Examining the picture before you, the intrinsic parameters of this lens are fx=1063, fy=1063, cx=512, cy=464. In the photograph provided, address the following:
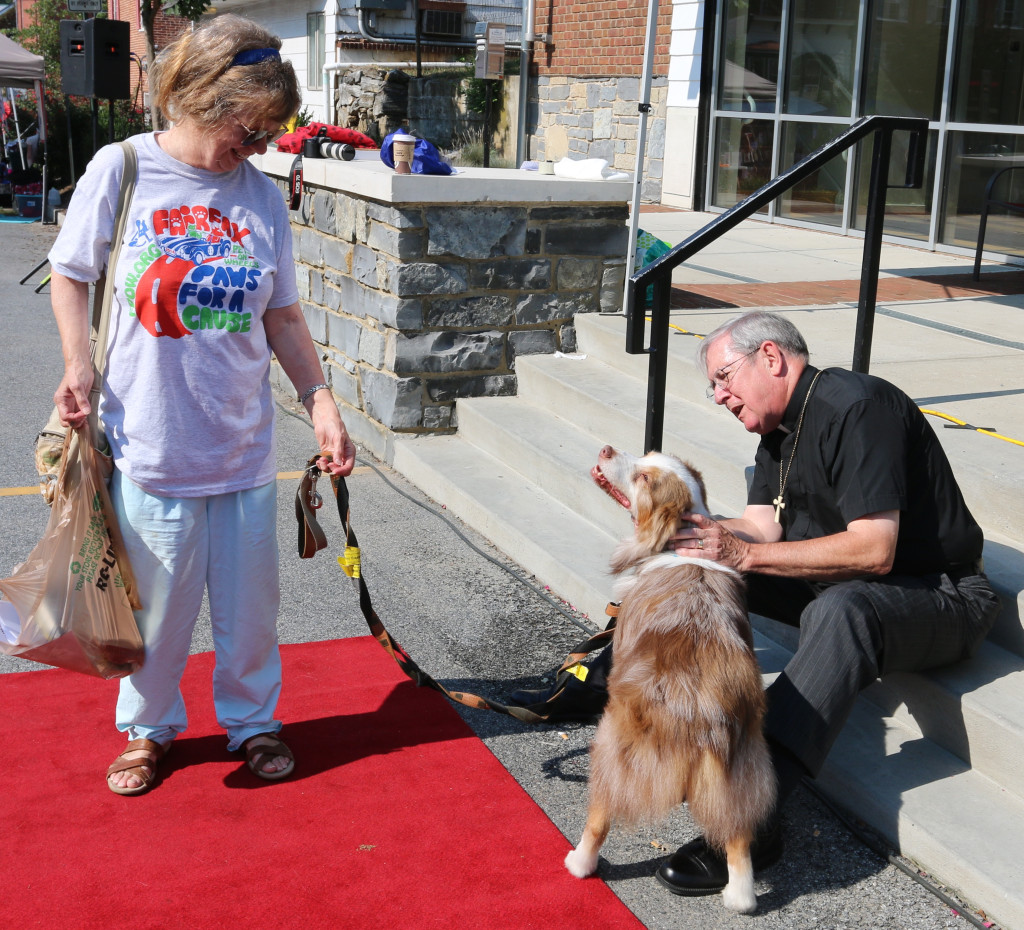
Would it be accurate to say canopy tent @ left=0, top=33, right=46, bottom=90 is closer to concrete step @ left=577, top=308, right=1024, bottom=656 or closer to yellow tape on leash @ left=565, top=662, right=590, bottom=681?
concrete step @ left=577, top=308, right=1024, bottom=656

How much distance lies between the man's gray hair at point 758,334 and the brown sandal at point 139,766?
6.46 feet

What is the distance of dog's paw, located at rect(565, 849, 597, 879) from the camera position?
2.70 m

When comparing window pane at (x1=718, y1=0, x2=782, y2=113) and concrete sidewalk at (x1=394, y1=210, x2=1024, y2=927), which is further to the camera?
window pane at (x1=718, y1=0, x2=782, y2=113)

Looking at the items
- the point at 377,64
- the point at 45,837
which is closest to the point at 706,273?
the point at 45,837

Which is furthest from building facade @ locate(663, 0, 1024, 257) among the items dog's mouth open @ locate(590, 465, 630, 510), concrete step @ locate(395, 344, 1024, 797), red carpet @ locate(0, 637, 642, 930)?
red carpet @ locate(0, 637, 642, 930)

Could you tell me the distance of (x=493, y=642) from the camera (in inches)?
161

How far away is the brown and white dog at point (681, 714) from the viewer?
95.5 inches

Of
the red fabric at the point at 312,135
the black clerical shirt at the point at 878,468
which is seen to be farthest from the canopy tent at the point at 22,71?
the black clerical shirt at the point at 878,468

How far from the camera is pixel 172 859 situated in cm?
274

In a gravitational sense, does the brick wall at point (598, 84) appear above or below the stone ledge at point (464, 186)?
above

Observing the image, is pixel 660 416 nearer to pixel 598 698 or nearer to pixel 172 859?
pixel 598 698

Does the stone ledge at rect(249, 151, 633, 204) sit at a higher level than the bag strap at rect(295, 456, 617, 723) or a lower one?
higher

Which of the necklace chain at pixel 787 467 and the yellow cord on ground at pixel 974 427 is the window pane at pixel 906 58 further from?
the necklace chain at pixel 787 467

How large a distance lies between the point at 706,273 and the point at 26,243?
1135 centimetres
